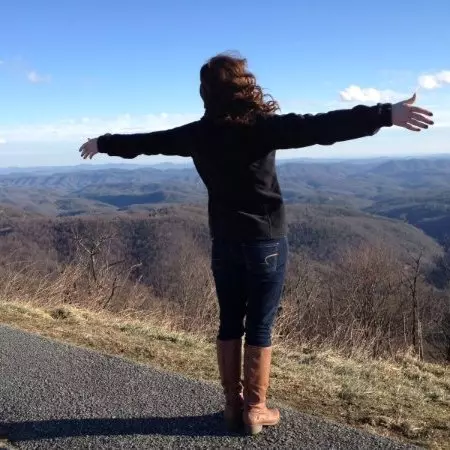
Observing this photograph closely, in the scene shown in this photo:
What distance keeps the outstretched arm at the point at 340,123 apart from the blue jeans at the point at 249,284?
501mm

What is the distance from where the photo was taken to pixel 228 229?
2.69m

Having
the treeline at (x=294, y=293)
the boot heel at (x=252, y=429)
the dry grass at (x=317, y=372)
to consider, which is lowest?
the treeline at (x=294, y=293)

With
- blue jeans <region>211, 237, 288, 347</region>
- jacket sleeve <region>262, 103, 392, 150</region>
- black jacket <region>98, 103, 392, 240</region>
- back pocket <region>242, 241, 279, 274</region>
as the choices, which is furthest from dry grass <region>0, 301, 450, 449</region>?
jacket sleeve <region>262, 103, 392, 150</region>

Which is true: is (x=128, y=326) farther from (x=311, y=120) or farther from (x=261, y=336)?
(x=311, y=120)

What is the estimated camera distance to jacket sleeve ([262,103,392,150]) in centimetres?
237

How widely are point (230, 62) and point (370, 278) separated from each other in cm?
2088

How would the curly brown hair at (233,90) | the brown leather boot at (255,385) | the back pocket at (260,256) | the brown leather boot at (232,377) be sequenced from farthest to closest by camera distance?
the brown leather boot at (232,377) → the brown leather boot at (255,385) → the back pocket at (260,256) → the curly brown hair at (233,90)

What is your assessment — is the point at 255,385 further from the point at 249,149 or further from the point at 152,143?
the point at 152,143

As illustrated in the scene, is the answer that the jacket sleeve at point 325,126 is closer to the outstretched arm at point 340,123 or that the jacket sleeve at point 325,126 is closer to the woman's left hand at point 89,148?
the outstretched arm at point 340,123

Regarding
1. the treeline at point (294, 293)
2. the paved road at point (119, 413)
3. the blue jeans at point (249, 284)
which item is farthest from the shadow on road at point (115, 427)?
the treeline at point (294, 293)

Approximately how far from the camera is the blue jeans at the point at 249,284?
2.66 metres

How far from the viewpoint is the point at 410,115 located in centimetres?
233

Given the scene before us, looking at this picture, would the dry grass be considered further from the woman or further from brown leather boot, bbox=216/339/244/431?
the woman

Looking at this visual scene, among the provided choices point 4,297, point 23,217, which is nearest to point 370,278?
point 4,297
